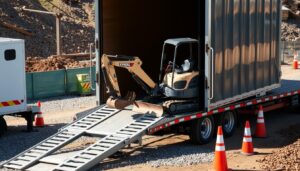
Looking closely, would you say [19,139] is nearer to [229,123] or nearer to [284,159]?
[229,123]

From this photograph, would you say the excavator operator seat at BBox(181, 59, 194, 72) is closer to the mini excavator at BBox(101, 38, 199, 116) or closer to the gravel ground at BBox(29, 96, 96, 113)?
the mini excavator at BBox(101, 38, 199, 116)

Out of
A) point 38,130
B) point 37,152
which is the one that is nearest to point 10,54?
point 38,130

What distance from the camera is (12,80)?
56.2ft

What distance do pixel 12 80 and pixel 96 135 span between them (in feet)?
11.3

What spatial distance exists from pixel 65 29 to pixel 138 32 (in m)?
22.2

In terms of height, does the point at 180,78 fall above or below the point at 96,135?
above

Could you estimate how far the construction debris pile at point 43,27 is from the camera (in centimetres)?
3641

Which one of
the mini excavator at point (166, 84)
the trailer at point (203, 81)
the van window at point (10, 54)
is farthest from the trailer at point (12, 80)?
the mini excavator at point (166, 84)

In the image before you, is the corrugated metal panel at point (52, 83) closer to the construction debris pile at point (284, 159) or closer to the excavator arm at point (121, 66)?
the excavator arm at point (121, 66)

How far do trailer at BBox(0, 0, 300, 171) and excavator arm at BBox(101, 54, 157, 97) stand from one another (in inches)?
22.3

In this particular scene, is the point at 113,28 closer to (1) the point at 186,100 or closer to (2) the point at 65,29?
(1) the point at 186,100

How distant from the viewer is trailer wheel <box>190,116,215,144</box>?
15930 mm

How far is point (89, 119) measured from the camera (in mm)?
15742

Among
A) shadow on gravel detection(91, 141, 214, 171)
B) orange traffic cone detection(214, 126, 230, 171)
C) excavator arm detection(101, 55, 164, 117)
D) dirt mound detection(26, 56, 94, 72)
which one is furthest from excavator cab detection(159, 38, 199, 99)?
dirt mound detection(26, 56, 94, 72)
